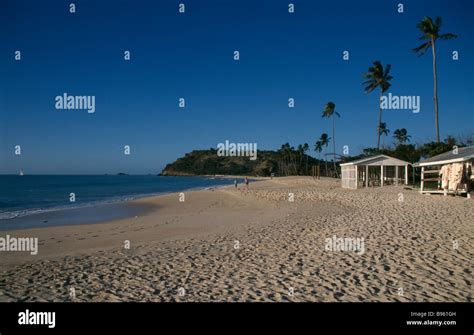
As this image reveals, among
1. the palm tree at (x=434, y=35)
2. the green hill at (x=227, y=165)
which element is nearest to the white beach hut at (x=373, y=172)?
the palm tree at (x=434, y=35)

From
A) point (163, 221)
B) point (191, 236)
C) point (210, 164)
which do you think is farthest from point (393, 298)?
point (210, 164)

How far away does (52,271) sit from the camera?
21.2 feet

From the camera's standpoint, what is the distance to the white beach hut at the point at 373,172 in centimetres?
2714

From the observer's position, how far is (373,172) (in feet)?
111

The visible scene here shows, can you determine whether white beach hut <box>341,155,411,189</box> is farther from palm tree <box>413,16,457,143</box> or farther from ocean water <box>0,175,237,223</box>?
ocean water <box>0,175,237,223</box>

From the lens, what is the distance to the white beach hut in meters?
27.1
